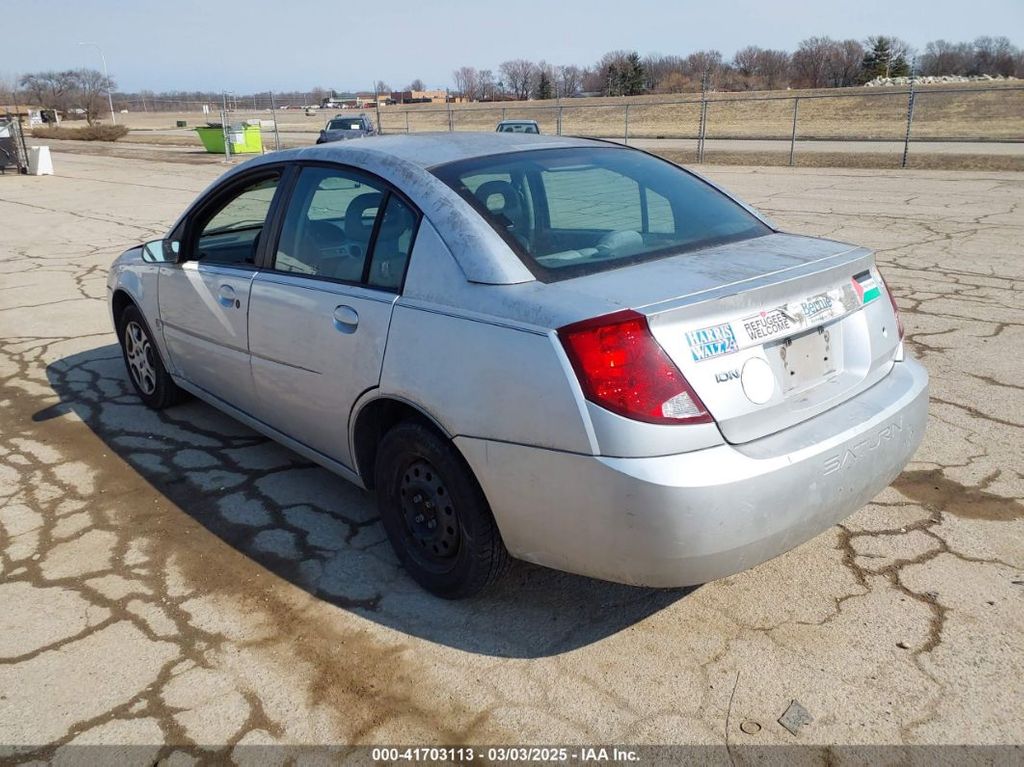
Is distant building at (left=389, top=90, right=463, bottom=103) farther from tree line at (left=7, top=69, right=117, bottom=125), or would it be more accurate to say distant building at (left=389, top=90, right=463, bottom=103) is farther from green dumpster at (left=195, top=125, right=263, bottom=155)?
green dumpster at (left=195, top=125, right=263, bottom=155)

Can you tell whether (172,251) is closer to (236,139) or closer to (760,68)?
(236,139)

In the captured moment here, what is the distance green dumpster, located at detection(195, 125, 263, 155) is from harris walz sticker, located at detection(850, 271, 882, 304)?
3141 cm

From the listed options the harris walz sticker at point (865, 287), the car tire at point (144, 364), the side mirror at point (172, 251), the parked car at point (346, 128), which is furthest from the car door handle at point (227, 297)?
the parked car at point (346, 128)

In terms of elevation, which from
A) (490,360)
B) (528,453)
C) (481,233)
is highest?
(481,233)

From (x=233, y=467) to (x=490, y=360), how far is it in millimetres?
2337

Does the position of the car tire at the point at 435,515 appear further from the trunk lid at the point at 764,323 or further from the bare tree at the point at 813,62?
the bare tree at the point at 813,62

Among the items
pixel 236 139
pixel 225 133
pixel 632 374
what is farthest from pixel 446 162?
pixel 236 139

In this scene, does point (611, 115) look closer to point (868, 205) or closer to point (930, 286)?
point (868, 205)

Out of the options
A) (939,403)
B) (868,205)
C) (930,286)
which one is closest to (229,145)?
(868,205)

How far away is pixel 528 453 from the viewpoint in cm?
245

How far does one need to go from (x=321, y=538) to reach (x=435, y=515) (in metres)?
0.85

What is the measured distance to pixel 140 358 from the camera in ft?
16.8

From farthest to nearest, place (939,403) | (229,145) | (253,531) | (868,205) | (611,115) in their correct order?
1. (611,115)
2. (229,145)
3. (868,205)
4. (939,403)
5. (253,531)

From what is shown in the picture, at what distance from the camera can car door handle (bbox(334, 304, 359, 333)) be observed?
10.1 ft
